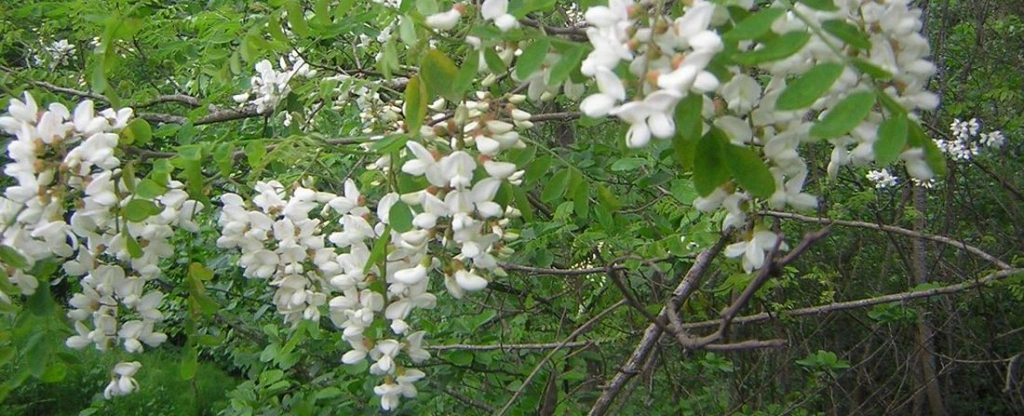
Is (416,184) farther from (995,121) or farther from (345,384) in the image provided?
(995,121)

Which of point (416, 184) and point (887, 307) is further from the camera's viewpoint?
point (887, 307)

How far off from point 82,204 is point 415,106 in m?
0.50

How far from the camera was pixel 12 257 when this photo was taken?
3.97ft

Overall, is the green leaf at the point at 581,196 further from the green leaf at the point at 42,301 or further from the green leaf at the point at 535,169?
the green leaf at the point at 42,301

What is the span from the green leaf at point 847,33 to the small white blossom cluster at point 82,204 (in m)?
0.89

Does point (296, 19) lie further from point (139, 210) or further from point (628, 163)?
point (628, 163)

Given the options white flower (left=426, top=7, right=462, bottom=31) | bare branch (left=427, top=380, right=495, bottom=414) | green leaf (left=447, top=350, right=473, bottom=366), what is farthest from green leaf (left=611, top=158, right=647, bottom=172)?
white flower (left=426, top=7, right=462, bottom=31)

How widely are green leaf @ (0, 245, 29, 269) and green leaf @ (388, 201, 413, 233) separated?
497 mm

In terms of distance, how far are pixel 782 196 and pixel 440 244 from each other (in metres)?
0.53

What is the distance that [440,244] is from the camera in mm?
1384

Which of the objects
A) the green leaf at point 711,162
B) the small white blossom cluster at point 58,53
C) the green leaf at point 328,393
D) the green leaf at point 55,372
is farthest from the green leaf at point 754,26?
the small white blossom cluster at point 58,53

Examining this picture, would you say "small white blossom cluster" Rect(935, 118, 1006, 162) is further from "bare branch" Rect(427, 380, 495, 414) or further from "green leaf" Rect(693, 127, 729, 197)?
"green leaf" Rect(693, 127, 729, 197)

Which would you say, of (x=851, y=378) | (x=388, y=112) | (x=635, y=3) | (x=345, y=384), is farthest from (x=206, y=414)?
(x=635, y=3)

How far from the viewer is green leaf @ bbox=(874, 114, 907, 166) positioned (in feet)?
2.83
